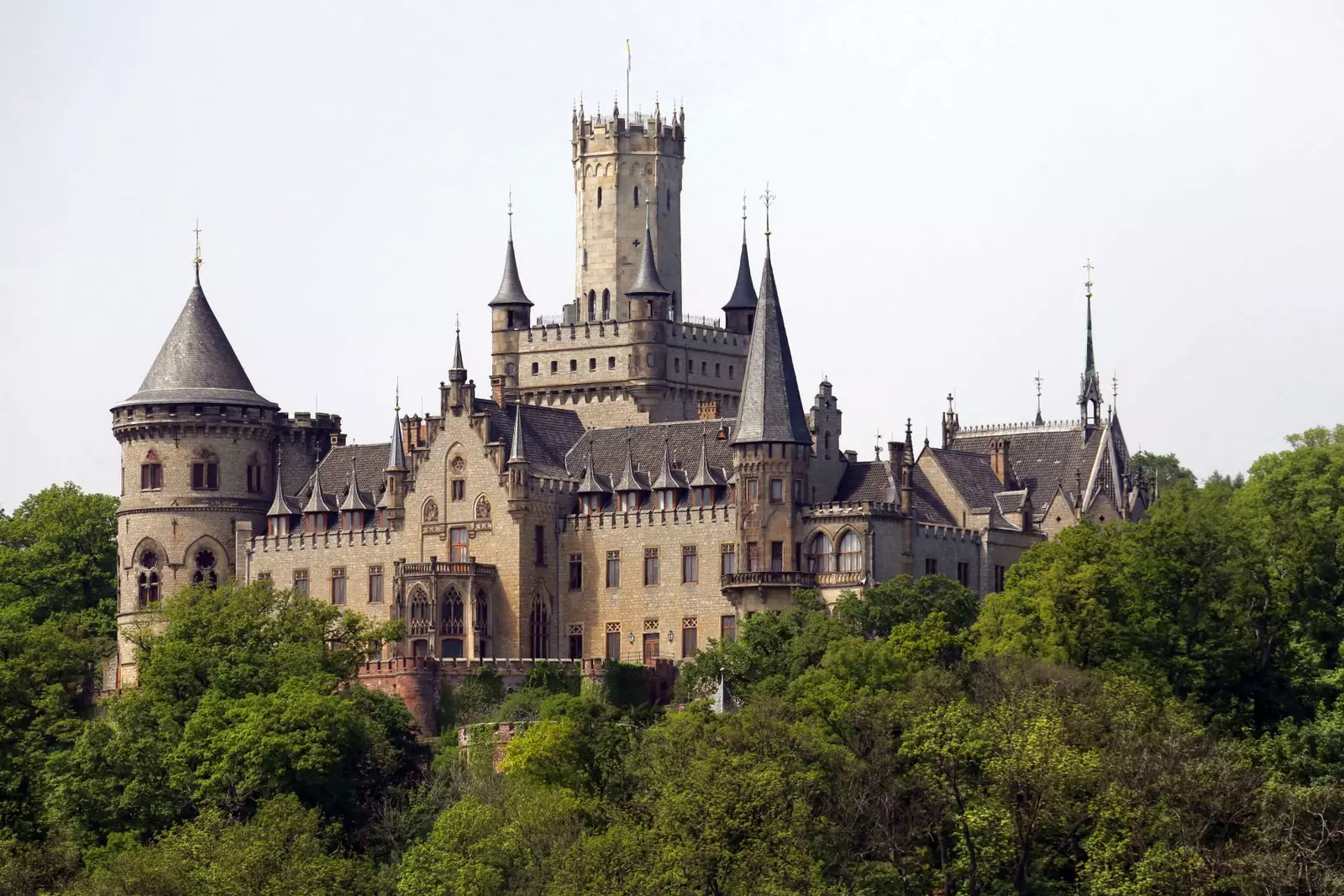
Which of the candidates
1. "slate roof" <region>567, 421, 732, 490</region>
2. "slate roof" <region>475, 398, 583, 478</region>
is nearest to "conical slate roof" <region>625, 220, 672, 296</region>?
"slate roof" <region>475, 398, 583, 478</region>

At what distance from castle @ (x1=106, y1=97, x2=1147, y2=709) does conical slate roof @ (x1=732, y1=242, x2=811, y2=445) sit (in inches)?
3.4

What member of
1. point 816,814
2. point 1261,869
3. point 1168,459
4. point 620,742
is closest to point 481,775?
point 620,742

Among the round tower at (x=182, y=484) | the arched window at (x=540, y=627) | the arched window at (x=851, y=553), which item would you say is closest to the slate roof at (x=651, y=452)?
the arched window at (x=540, y=627)

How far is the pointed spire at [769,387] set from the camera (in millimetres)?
143375

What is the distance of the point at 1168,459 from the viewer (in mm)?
197500

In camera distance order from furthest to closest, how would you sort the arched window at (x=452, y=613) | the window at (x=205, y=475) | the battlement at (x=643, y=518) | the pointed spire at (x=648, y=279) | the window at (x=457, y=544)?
the pointed spire at (x=648, y=279) < the window at (x=205, y=475) < the window at (x=457, y=544) < the arched window at (x=452, y=613) < the battlement at (x=643, y=518)

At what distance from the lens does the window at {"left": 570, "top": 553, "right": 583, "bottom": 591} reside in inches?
5851

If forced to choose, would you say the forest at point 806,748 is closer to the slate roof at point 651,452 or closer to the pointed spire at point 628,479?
the slate roof at point 651,452

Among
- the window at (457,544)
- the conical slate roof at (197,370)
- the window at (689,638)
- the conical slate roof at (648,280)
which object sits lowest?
Answer: the window at (689,638)

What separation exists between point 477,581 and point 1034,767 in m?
36.7

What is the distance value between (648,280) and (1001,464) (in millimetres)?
17438

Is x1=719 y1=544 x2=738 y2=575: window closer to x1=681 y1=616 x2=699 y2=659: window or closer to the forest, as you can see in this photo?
x1=681 y1=616 x2=699 y2=659: window

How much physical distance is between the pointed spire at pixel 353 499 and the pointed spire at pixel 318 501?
0.65 metres

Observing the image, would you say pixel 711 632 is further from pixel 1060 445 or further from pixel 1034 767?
pixel 1034 767
